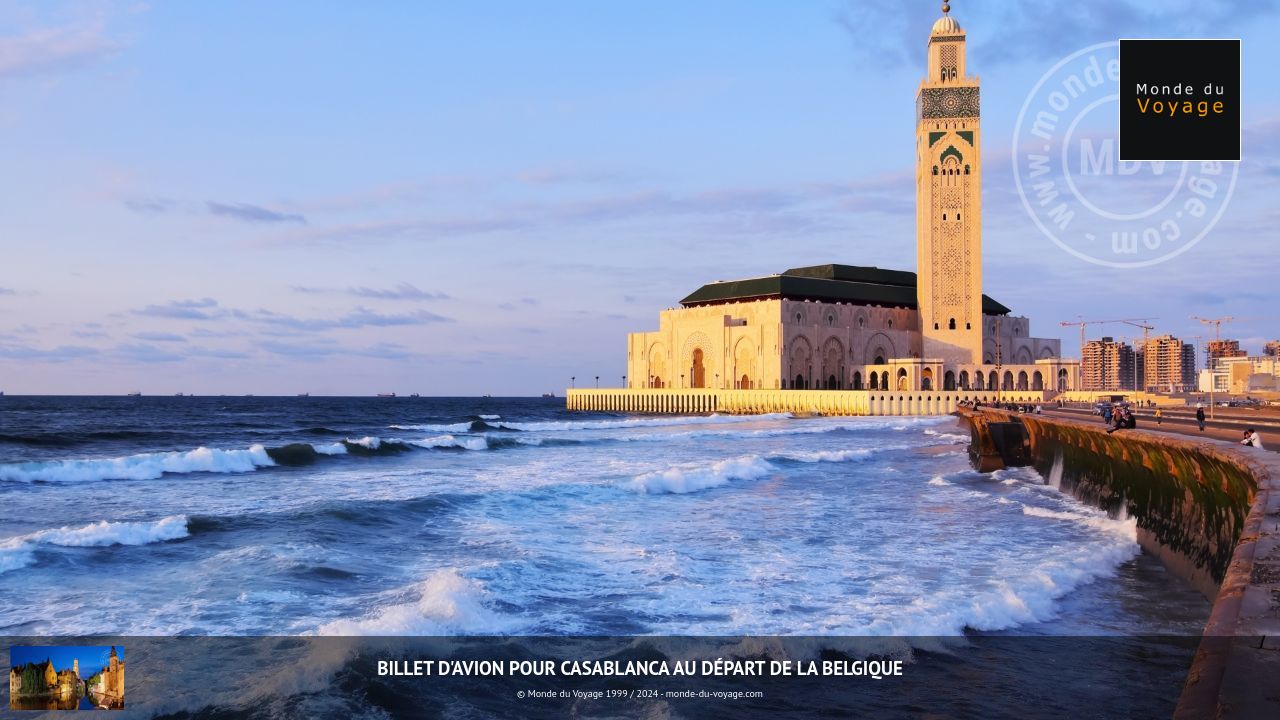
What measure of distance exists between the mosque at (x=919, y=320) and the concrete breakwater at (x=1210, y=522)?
64.7 meters

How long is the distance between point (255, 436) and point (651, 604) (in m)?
50.6

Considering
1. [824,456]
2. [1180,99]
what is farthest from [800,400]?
[1180,99]

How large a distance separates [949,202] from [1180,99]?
78.6 meters

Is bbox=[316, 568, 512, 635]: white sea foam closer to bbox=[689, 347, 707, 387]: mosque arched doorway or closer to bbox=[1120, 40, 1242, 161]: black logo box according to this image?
bbox=[1120, 40, 1242, 161]: black logo box

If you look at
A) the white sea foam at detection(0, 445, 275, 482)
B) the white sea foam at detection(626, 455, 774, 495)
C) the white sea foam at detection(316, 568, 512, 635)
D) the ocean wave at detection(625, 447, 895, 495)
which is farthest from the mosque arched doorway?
the white sea foam at detection(316, 568, 512, 635)

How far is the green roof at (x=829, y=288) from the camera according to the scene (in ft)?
335

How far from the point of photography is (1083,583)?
13391 mm

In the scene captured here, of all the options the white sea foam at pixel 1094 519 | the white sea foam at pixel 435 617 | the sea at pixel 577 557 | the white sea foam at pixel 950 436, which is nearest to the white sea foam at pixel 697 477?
the sea at pixel 577 557

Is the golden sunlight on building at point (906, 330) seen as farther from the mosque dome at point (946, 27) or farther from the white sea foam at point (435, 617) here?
the white sea foam at point (435, 617)

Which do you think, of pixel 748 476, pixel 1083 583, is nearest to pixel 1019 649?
pixel 1083 583

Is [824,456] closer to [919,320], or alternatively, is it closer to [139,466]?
[139,466]

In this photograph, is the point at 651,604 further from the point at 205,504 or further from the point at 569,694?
the point at 205,504

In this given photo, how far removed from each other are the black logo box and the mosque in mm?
72084

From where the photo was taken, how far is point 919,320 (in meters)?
104
